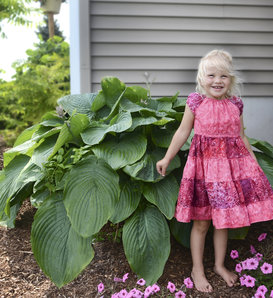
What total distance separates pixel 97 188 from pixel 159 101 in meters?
1.01

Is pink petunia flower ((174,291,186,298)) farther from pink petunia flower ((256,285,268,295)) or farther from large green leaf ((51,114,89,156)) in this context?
large green leaf ((51,114,89,156))

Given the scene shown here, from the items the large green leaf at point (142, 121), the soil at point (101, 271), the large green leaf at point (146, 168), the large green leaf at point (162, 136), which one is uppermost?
the large green leaf at point (142, 121)

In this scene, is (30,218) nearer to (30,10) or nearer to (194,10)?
(194,10)

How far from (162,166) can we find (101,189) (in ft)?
1.08

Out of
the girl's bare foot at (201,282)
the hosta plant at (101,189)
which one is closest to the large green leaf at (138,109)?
the hosta plant at (101,189)

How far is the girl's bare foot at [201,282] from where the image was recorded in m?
2.00

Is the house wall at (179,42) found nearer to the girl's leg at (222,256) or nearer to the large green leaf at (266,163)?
the large green leaf at (266,163)

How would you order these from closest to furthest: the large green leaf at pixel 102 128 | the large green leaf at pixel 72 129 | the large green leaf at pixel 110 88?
the large green leaf at pixel 102 128, the large green leaf at pixel 72 129, the large green leaf at pixel 110 88

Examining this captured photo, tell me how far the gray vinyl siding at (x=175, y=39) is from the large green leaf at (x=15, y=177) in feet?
4.73

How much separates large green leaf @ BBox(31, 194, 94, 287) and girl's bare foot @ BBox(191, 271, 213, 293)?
→ 1.84 feet

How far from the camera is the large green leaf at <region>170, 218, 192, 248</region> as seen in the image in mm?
2248

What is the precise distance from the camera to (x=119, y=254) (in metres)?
2.31

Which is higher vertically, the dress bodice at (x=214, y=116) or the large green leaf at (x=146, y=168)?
the dress bodice at (x=214, y=116)

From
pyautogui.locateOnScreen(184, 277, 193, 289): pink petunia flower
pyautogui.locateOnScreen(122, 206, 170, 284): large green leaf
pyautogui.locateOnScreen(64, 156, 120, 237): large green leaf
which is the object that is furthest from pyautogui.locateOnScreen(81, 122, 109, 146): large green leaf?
pyautogui.locateOnScreen(184, 277, 193, 289): pink petunia flower
